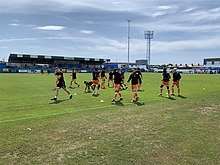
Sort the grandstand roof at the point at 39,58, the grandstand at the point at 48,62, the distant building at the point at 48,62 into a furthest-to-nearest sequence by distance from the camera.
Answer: the distant building at the point at 48,62
the grandstand roof at the point at 39,58
the grandstand at the point at 48,62

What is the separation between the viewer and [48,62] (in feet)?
317

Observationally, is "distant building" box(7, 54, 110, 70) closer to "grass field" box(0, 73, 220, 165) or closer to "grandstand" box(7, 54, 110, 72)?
"grandstand" box(7, 54, 110, 72)

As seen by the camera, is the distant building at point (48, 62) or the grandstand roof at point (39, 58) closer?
the grandstand roof at point (39, 58)

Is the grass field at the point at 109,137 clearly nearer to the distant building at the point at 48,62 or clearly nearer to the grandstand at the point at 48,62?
the grandstand at the point at 48,62

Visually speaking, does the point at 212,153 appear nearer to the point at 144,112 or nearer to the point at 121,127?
the point at 121,127

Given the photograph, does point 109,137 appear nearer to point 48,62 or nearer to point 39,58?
point 39,58

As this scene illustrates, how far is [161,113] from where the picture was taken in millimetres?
9508

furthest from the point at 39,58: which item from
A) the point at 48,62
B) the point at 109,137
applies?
the point at 109,137

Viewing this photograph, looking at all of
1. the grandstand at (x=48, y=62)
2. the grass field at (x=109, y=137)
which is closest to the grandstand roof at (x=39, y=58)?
the grandstand at (x=48, y=62)

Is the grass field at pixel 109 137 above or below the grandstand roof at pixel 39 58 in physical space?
below

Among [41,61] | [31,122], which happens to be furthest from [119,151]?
[41,61]

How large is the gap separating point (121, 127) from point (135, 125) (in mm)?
551

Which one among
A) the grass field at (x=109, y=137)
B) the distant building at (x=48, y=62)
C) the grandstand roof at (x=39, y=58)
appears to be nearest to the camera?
the grass field at (x=109, y=137)

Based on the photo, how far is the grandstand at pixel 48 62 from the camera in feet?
282
